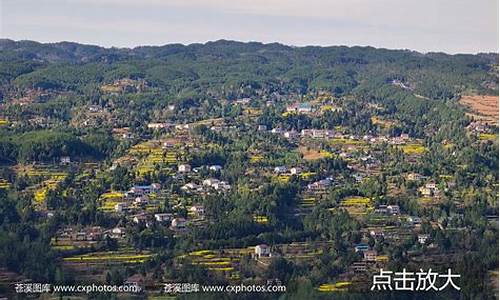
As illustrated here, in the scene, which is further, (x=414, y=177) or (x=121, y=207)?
(x=414, y=177)

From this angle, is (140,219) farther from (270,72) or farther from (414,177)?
(270,72)

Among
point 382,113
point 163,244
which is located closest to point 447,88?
point 382,113

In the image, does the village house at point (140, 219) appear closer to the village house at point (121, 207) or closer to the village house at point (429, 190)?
the village house at point (121, 207)

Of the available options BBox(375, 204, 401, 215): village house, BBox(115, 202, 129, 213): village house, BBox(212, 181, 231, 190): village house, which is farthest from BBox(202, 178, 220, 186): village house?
BBox(375, 204, 401, 215): village house

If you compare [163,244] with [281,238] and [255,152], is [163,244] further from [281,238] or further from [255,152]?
[255,152]

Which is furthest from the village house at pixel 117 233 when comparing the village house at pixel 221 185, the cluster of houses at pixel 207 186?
the village house at pixel 221 185

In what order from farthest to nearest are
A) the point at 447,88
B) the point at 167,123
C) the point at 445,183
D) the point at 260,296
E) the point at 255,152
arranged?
the point at 447,88 < the point at 167,123 < the point at 255,152 < the point at 445,183 < the point at 260,296

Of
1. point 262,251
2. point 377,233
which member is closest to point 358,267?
point 262,251

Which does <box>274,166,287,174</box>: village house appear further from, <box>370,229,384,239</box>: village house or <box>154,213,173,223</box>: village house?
<box>370,229,384,239</box>: village house
